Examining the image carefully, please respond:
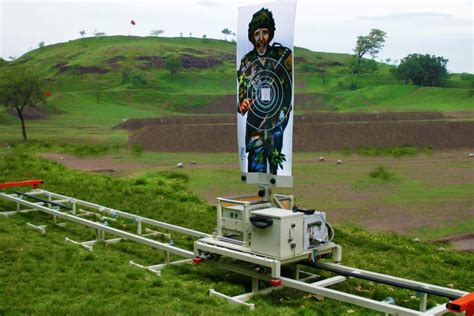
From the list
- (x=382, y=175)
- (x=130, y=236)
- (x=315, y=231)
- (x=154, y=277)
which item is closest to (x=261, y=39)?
(x=315, y=231)

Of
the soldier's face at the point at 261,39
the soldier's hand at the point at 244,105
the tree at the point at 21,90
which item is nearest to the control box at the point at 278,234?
the soldier's hand at the point at 244,105

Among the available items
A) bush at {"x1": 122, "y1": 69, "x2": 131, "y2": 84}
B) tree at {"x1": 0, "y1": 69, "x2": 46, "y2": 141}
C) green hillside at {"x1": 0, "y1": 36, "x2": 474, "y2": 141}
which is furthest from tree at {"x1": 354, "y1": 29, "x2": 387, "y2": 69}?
tree at {"x1": 0, "y1": 69, "x2": 46, "y2": 141}

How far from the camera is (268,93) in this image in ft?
27.5

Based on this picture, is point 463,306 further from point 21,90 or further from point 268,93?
point 21,90

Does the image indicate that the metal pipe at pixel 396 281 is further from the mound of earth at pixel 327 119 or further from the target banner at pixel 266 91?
the mound of earth at pixel 327 119

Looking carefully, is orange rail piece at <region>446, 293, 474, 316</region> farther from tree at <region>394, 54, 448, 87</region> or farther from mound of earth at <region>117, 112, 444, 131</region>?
tree at <region>394, 54, 448, 87</region>

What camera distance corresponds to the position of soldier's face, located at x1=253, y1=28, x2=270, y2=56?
27.2ft

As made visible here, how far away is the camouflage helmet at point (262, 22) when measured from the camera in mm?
8195

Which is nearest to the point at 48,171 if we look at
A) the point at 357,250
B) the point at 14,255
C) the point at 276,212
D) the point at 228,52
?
the point at 14,255

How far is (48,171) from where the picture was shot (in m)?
20.5

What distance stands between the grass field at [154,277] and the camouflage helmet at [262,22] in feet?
12.4

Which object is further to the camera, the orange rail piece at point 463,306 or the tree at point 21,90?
the tree at point 21,90

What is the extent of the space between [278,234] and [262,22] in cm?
318

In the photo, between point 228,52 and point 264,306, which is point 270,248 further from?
point 228,52
